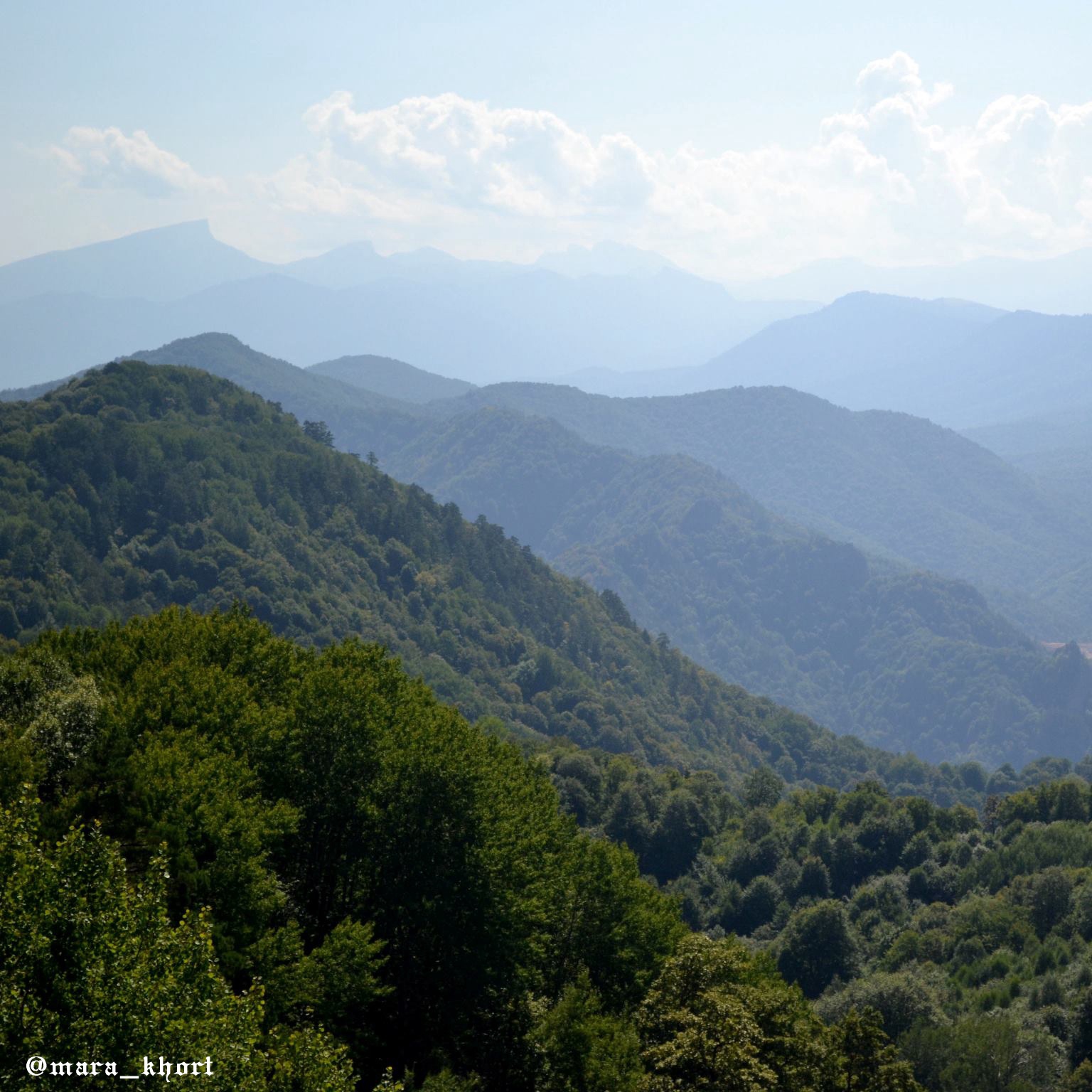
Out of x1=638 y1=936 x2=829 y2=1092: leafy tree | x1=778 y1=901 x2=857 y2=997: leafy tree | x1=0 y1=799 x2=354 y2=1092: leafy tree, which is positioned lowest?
x1=778 y1=901 x2=857 y2=997: leafy tree

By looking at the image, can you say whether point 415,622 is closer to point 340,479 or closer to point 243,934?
point 340,479

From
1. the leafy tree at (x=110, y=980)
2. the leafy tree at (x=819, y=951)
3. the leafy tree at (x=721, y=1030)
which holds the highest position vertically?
the leafy tree at (x=110, y=980)

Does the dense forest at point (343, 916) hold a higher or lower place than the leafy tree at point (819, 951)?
higher

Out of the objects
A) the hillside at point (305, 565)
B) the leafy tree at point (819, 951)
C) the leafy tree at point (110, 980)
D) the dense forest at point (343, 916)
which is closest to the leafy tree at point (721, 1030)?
the dense forest at point (343, 916)

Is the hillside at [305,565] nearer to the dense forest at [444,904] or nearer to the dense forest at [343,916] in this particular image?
the dense forest at [444,904]

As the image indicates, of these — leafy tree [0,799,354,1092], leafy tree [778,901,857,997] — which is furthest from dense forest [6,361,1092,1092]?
leafy tree [778,901,857,997]

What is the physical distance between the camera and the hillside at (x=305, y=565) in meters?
138

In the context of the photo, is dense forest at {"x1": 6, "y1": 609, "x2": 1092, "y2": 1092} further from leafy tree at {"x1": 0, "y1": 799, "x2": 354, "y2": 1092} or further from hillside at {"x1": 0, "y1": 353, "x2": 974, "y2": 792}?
hillside at {"x1": 0, "y1": 353, "x2": 974, "y2": 792}

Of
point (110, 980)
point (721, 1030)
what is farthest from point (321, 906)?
point (110, 980)

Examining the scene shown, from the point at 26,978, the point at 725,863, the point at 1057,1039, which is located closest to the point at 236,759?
the point at 26,978

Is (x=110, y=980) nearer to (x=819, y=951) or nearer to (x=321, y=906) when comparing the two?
(x=321, y=906)

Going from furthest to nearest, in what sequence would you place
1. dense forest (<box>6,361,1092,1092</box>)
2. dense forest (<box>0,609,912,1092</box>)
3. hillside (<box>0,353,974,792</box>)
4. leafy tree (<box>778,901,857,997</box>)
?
hillside (<box>0,353,974,792</box>), leafy tree (<box>778,901,857,997</box>), dense forest (<box>6,361,1092,1092</box>), dense forest (<box>0,609,912,1092</box>)

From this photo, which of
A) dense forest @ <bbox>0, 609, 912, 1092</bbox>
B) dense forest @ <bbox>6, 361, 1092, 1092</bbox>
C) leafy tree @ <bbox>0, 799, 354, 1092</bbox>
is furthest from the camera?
dense forest @ <bbox>6, 361, 1092, 1092</bbox>

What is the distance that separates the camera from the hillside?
138m
